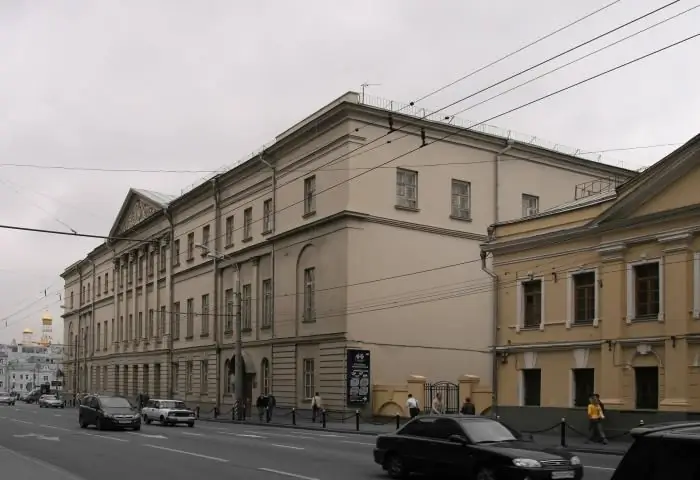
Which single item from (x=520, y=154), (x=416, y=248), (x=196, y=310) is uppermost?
(x=520, y=154)

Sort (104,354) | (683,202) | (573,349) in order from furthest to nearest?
(104,354), (573,349), (683,202)

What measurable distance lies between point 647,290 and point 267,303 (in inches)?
1045

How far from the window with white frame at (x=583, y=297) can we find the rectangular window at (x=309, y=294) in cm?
1709

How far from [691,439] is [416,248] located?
39.9 m

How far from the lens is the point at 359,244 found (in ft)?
140

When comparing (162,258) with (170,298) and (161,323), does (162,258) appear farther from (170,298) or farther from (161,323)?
(161,323)

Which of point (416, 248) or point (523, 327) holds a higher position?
point (416, 248)

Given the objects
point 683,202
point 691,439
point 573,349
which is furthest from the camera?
point 573,349

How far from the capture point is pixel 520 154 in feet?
161

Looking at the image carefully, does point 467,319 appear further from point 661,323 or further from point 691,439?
point 691,439

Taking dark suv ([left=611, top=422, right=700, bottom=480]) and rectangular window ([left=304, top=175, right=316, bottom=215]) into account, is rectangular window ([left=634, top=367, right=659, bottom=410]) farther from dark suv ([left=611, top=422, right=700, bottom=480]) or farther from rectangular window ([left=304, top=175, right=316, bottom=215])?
dark suv ([left=611, top=422, right=700, bottom=480])

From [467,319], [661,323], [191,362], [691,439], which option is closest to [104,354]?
[191,362]

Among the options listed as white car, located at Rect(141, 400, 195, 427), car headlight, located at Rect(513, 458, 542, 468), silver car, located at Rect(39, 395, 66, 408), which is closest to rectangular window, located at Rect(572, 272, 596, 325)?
car headlight, located at Rect(513, 458, 542, 468)

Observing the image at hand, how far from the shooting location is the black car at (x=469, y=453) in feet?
44.3
